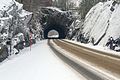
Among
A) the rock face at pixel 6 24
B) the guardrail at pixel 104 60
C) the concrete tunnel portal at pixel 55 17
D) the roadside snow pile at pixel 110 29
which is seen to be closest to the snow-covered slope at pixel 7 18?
the rock face at pixel 6 24

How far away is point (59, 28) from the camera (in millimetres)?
92250

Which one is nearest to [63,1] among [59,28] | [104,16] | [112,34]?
[59,28]

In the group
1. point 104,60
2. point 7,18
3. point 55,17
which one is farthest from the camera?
point 55,17

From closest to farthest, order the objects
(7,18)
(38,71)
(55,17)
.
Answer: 1. (38,71)
2. (7,18)
3. (55,17)

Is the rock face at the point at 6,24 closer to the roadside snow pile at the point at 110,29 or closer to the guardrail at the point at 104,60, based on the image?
the guardrail at the point at 104,60

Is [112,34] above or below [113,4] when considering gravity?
below

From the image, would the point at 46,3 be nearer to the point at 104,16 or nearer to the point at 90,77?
the point at 104,16

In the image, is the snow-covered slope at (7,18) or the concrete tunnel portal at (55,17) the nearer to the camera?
the snow-covered slope at (7,18)

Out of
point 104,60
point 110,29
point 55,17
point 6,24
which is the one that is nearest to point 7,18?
point 6,24

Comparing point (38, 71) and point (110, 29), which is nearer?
point (38, 71)

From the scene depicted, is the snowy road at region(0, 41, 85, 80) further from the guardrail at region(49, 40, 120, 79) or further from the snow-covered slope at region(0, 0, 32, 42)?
the snow-covered slope at region(0, 0, 32, 42)

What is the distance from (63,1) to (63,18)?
126ft

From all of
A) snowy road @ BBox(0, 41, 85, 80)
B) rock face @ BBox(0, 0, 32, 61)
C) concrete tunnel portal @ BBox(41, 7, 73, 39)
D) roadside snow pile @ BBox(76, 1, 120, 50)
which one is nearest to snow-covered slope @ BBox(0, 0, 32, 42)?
rock face @ BBox(0, 0, 32, 61)

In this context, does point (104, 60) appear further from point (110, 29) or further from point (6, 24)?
point (110, 29)
